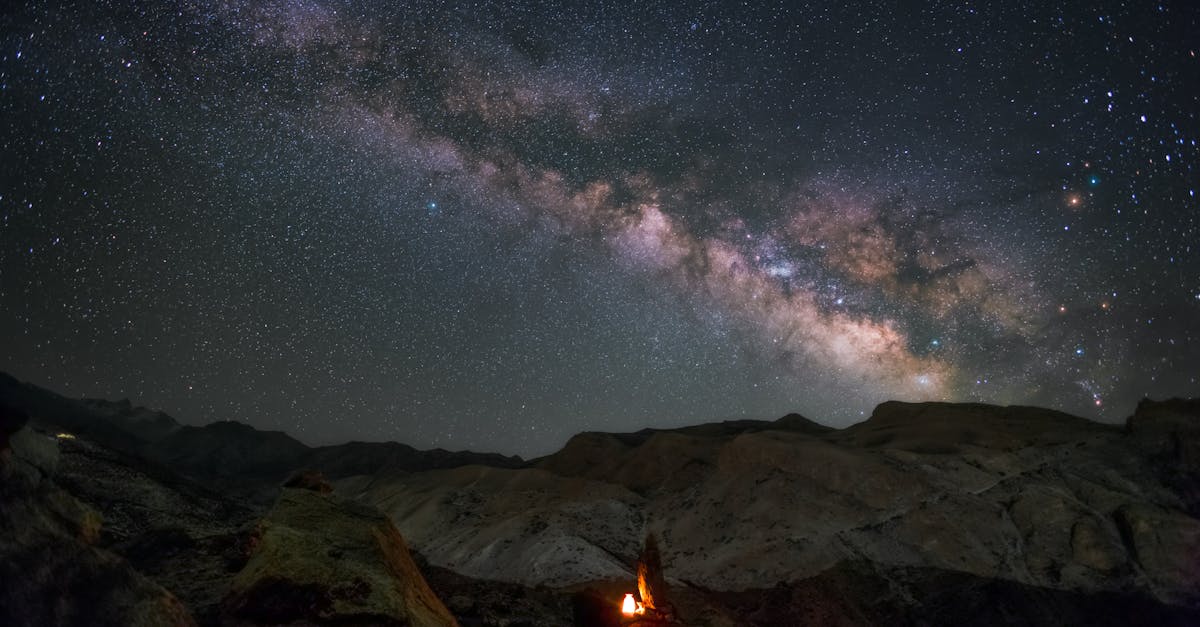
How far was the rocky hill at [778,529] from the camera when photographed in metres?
20.6

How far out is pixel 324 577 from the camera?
14953 mm

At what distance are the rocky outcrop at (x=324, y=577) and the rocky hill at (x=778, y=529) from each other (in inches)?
3.1

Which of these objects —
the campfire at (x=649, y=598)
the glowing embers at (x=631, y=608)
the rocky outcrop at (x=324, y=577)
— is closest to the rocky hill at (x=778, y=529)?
the rocky outcrop at (x=324, y=577)

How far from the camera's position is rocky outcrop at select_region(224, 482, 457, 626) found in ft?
46.3

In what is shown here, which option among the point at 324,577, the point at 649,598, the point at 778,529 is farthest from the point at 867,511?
the point at 324,577

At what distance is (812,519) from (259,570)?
121 ft

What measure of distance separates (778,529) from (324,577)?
34.2 m

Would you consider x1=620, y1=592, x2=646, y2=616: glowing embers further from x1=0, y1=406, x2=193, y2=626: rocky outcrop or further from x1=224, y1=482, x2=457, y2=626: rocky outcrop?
x1=0, y1=406, x2=193, y2=626: rocky outcrop

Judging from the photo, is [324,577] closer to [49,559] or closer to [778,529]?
[49,559]

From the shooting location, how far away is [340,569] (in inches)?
611

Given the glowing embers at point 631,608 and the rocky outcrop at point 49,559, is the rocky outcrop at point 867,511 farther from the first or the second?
the rocky outcrop at point 49,559

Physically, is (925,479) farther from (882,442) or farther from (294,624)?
(294,624)

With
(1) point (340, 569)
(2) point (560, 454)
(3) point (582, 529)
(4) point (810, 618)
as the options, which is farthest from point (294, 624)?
(2) point (560, 454)

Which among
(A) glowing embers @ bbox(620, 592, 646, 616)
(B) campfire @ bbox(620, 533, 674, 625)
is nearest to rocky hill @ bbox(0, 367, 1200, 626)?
(B) campfire @ bbox(620, 533, 674, 625)
